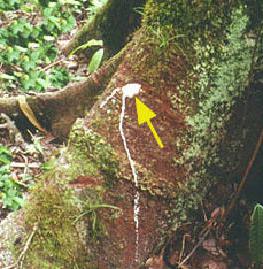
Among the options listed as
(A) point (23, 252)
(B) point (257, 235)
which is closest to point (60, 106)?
(A) point (23, 252)

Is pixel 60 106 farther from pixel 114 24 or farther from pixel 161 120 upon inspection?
pixel 161 120

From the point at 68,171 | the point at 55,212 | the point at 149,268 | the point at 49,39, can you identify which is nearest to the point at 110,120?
the point at 68,171

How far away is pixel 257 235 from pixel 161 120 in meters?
0.72

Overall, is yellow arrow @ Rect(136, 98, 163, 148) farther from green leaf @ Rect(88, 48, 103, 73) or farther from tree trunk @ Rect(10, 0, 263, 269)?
green leaf @ Rect(88, 48, 103, 73)

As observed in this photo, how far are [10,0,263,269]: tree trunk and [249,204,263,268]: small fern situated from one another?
0.33 meters

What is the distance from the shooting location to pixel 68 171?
2662 mm

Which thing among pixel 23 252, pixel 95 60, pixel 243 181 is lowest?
pixel 23 252

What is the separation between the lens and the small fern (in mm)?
2635

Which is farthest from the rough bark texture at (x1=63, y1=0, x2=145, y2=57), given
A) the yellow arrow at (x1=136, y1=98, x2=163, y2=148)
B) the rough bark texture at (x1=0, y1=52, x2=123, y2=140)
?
the yellow arrow at (x1=136, y1=98, x2=163, y2=148)

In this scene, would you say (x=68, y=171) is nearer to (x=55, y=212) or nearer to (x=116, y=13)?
(x=55, y=212)

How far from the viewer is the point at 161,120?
2.60 m

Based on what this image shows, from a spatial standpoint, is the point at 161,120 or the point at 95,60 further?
the point at 95,60

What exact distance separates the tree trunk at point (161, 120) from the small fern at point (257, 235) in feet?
1.10

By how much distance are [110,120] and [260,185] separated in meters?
0.97
